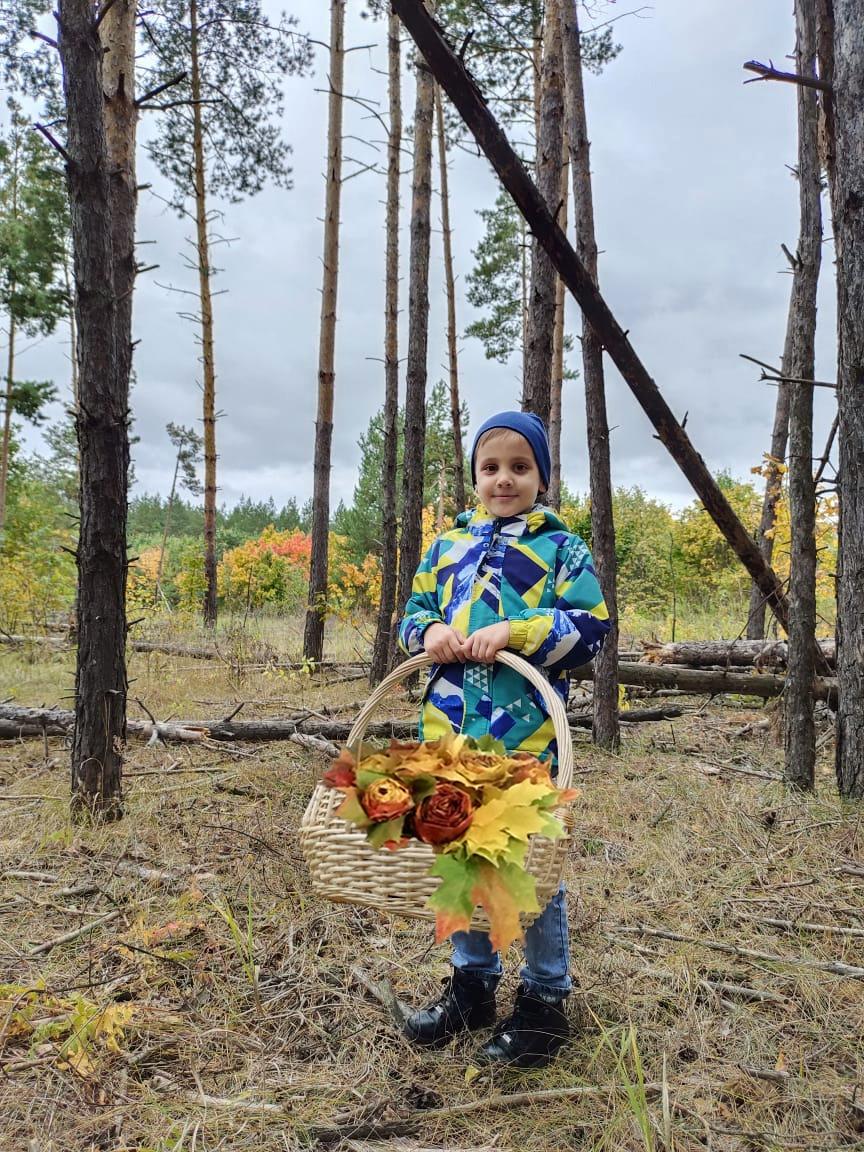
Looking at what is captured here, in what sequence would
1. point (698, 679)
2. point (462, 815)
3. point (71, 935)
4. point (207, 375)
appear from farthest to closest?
point (207, 375), point (698, 679), point (71, 935), point (462, 815)

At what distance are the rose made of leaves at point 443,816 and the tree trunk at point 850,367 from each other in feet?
9.35

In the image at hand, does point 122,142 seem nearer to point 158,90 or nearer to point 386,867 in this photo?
point 158,90

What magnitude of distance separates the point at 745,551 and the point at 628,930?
7.59 feet

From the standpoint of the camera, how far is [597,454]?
16.7 ft

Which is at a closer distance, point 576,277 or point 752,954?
point 752,954

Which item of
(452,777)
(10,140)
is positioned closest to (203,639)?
(452,777)


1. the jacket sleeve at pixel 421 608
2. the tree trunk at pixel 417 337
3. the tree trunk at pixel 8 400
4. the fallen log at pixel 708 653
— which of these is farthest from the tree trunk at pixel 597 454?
the tree trunk at pixel 8 400

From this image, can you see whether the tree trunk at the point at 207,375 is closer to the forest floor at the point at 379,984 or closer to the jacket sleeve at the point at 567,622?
the forest floor at the point at 379,984

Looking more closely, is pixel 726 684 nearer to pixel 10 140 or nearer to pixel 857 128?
pixel 857 128

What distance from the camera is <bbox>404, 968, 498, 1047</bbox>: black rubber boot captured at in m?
1.99

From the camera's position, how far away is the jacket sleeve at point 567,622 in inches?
70.2

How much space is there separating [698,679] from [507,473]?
445cm

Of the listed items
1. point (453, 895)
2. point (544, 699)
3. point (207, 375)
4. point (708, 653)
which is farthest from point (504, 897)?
point (207, 375)

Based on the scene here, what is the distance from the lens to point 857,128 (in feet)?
10.8
